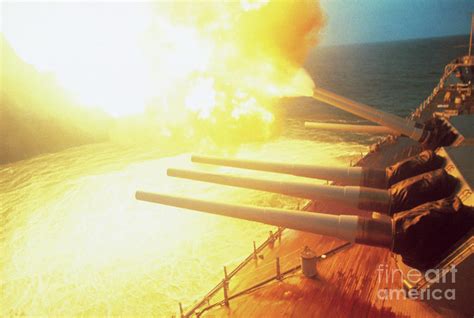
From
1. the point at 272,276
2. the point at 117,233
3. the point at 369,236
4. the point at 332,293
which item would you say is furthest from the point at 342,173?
the point at 117,233

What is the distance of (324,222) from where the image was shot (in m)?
4.52

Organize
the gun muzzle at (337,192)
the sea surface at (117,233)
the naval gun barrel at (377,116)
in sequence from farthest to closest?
the sea surface at (117,233) → the naval gun barrel at (377,116) → the gun muzzle at (337,192)

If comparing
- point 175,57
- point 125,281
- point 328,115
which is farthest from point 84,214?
point 328,115

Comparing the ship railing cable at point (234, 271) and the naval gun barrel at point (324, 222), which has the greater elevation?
the naval gun barrel at point (324, 222)

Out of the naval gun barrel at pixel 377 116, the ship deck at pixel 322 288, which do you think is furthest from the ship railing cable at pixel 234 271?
the naval gun barrel at pixel 377 116

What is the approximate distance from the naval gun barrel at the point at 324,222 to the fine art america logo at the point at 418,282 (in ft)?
3.34

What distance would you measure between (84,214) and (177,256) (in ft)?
29.0

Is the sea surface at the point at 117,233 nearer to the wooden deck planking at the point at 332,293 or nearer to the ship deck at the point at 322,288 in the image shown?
the ship deck at the point at 322,288

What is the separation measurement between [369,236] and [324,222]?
1.92 ft

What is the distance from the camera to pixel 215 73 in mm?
11898

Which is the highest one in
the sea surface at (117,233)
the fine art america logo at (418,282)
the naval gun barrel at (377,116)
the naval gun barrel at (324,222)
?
the naval gun barrel at (377,116)

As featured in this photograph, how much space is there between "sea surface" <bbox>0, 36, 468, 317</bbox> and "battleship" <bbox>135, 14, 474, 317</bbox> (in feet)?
26.0

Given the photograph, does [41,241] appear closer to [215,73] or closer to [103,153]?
[215,73]

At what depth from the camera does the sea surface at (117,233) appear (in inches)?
583
